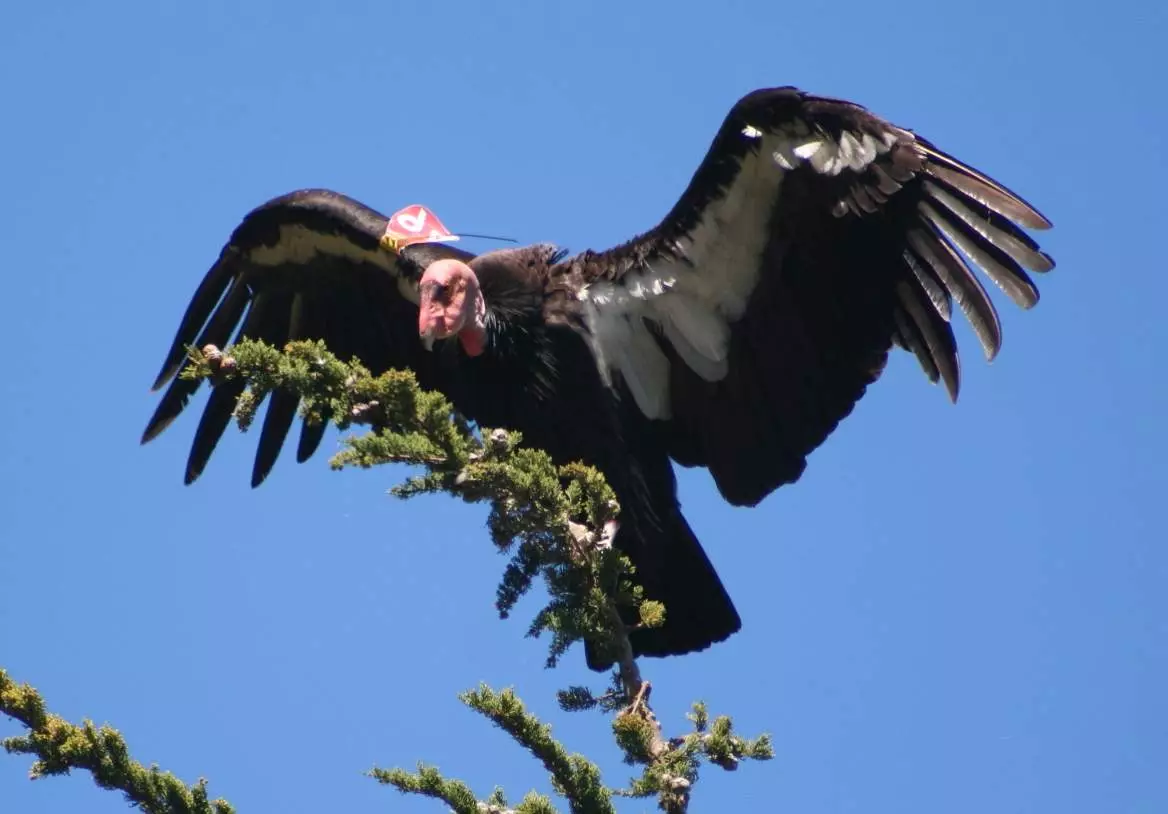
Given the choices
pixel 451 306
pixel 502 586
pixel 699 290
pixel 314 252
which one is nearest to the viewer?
pixel 502 586

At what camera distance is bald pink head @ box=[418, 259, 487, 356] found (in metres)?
7.57

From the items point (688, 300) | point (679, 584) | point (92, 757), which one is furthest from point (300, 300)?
point (92, 757)

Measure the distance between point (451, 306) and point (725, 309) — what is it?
4.76 ft

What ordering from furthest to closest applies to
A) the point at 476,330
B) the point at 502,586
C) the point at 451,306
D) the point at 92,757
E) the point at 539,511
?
the point at 476,330 → the point at 451,306 → the point at 502,586 → the point at 539,511 → the point at 92,757

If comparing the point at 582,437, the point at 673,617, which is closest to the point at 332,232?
the point at 582,437

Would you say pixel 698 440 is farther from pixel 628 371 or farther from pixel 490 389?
pixel 490 389

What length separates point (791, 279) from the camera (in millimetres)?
7746

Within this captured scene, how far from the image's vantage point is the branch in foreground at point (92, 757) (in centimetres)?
492

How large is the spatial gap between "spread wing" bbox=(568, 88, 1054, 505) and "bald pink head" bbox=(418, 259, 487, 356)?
2.05 ft

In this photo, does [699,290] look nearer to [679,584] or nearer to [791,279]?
[791,279]

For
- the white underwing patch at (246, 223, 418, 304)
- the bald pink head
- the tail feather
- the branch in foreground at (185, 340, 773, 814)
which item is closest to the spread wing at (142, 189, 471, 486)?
the white underwing patch at (246, 223, 418, 304)

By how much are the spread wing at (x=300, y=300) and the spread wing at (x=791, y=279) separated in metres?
1.19

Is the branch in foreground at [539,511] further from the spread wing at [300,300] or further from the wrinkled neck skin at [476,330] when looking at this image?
the spread wing at [300,300]

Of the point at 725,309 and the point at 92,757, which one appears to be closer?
the point at 92,757
